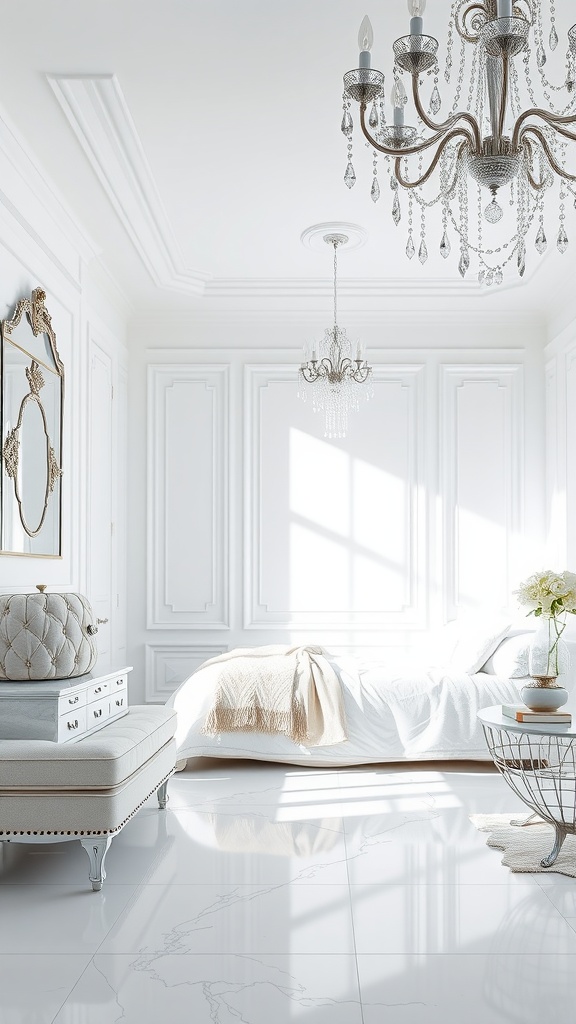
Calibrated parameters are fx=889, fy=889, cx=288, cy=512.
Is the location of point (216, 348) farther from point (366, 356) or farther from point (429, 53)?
point (429, 53)

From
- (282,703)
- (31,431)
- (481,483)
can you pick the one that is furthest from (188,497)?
(31,431)

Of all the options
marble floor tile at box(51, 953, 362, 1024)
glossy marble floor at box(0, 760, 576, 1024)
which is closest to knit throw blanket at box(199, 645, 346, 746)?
glossy marble floor at box(0, 760, 576, 1024)

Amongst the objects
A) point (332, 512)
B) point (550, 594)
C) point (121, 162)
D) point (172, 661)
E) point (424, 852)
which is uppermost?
point (121, 162)

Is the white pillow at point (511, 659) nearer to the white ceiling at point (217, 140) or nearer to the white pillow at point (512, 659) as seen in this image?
the white pillow at point (512, 659)

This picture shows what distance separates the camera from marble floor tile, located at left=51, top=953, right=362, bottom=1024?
81.5 inches

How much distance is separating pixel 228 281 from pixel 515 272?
6.23ft

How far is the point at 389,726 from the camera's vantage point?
4680mm

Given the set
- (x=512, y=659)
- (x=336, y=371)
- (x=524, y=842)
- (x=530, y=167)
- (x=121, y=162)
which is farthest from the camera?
(x=336, y=371)

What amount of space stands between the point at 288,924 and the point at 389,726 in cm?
212

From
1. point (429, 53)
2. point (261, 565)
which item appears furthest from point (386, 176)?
point (261, 565)

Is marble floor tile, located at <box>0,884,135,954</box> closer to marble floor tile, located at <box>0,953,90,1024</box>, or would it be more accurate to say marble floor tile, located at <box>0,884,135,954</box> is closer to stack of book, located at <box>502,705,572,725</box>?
marble floor tile, located at <box>0,953,90,1024</box>

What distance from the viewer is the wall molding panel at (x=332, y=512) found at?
6.49m

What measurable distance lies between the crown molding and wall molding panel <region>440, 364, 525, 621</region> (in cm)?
221

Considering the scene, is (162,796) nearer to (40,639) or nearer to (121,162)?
(40,639)
